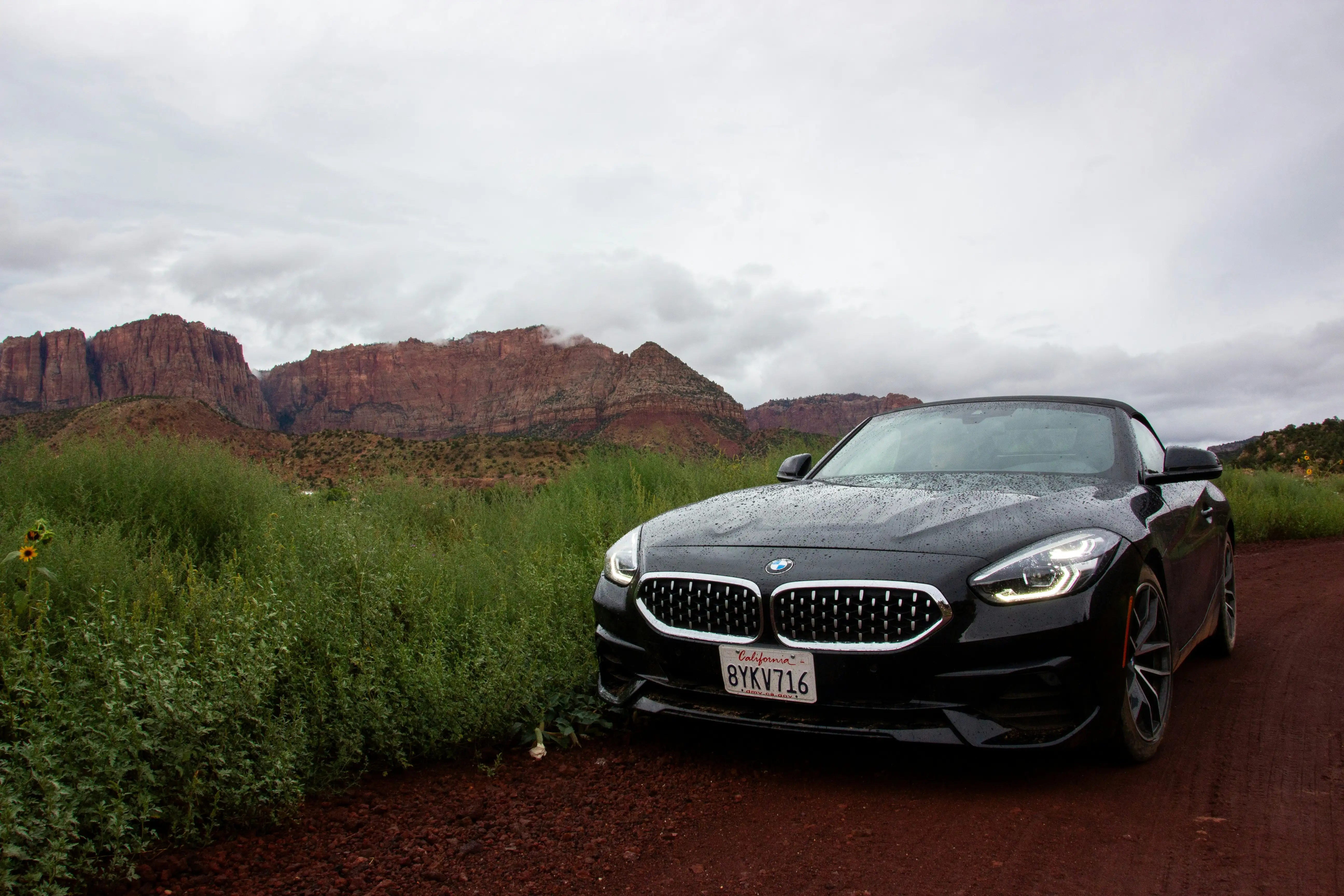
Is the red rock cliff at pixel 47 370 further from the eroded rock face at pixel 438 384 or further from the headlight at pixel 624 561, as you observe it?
the headlight at pixel 624 561

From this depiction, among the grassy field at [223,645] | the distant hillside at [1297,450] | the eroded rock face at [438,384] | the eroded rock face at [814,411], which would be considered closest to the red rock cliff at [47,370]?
the eroded rock face at [438,384]

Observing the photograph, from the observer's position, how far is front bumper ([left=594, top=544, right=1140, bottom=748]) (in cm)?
289

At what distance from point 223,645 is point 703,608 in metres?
1.71

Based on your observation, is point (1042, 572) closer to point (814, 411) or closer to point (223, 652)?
point (223, 652)

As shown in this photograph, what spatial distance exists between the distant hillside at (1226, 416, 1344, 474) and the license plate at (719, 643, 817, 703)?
2826 cm

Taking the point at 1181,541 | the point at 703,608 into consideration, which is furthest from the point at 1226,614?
the point at 703,608

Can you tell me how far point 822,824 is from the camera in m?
2.95

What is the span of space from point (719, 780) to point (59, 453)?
20.7ft

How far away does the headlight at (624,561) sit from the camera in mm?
3666

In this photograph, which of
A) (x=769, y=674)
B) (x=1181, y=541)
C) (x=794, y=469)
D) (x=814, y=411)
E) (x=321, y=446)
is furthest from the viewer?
(x=814, y=411)

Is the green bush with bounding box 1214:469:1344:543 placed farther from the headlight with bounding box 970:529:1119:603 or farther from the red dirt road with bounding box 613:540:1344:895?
the headlight with bounding box 970:529:1119:603

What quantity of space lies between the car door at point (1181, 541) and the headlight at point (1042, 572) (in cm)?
73

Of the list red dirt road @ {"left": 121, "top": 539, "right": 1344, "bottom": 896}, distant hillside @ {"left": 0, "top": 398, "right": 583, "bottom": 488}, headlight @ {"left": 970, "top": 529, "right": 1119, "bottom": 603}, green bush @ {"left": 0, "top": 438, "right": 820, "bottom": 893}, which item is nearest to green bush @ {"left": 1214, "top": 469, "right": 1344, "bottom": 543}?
distant hillside @ {"left": 0, "top": 398, "right": 583, "bottom": 488}

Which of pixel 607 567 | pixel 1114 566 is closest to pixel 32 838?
pixel 607 567
